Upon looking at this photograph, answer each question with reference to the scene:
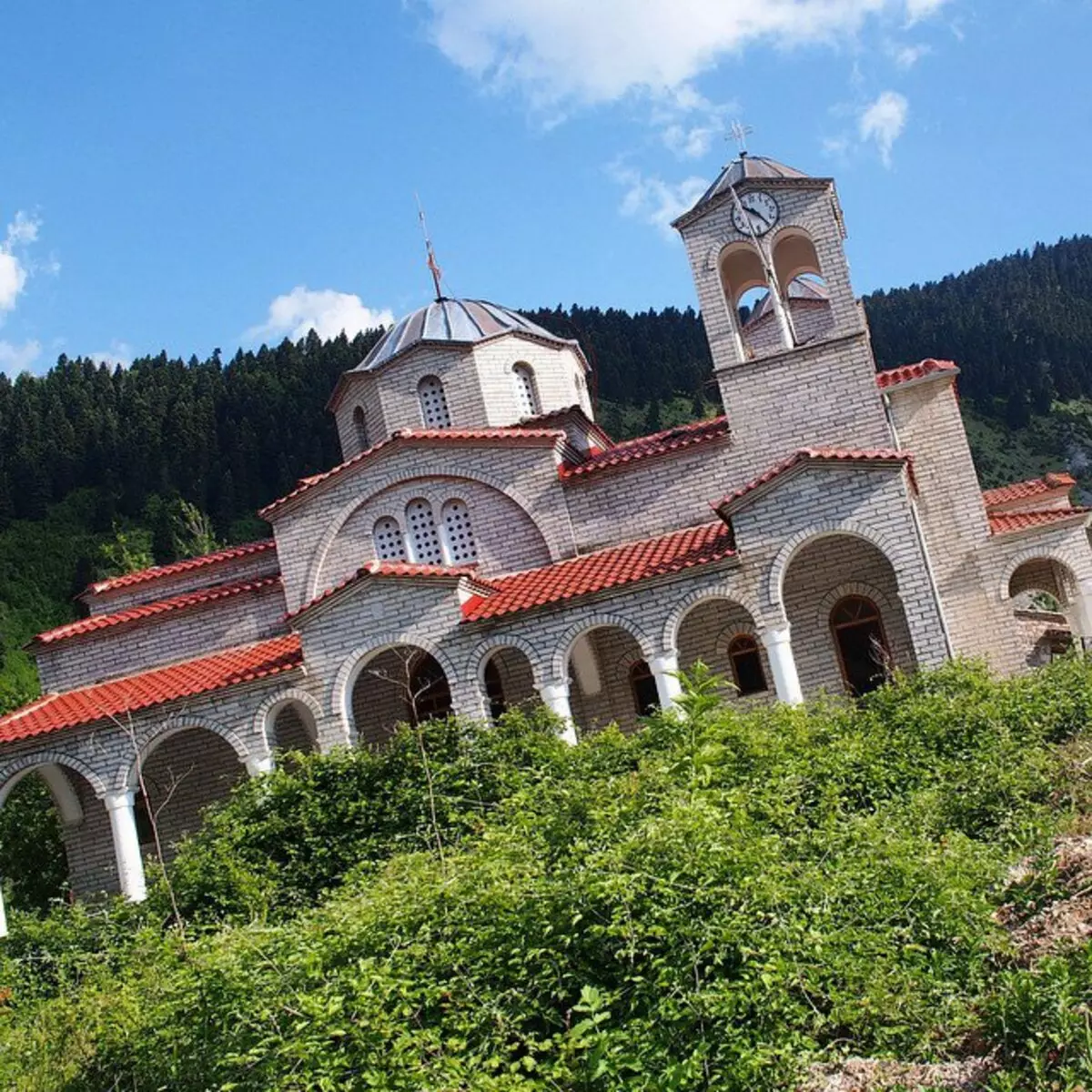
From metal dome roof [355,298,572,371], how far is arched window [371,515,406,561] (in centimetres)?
342

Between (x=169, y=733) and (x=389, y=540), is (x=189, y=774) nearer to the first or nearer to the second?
(x=169, y=733)

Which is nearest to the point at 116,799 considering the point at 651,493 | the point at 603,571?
the point at 603,571

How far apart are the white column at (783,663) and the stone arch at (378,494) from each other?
154 inches

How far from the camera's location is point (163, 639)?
20.0 meters

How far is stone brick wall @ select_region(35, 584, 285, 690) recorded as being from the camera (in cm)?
1977

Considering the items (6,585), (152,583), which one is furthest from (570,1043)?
(6,585)

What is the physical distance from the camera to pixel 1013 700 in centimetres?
1233

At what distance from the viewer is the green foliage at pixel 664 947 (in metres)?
6.48

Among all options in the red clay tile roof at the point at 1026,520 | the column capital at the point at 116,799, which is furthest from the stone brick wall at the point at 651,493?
the column capital at the point at 116,799

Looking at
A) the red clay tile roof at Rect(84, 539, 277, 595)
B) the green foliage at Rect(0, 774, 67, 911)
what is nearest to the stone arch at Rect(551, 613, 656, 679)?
the red clay tile roof at Rect(84, 539, 277, 595)

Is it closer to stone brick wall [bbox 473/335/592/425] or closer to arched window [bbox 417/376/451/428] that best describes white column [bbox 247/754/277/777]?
arched window [bbox 417/376/451/428]

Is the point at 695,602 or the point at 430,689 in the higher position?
the point at 695,602

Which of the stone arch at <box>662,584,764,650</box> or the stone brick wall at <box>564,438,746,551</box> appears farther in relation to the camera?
the stone brick wall at <box>564,438,746,551</box>

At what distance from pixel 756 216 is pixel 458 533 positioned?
6.62 metres
